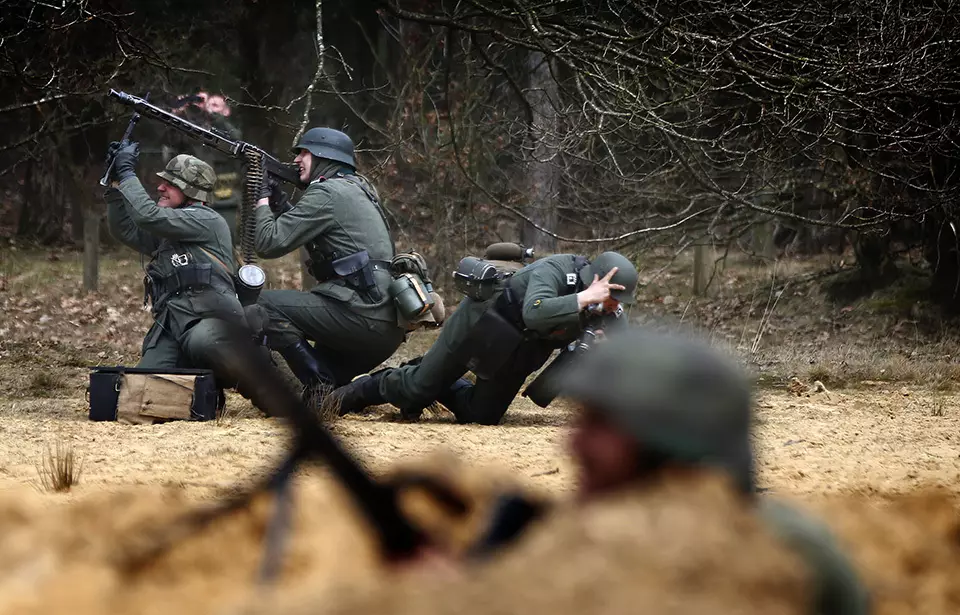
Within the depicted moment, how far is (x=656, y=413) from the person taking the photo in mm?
1838

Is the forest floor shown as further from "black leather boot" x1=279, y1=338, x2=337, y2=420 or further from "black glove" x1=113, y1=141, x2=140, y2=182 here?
"black glove" x1=113, y1=141, x2=140, y2=182

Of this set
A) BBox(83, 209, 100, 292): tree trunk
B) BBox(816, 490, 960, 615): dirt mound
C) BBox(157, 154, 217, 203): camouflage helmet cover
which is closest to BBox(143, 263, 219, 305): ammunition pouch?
BBox(157, 154, 217, 203): camouflage helmet cover

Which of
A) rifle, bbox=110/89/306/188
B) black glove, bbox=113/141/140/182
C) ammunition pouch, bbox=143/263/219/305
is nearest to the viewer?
ammunition pouch, bbox=143/263/219/305

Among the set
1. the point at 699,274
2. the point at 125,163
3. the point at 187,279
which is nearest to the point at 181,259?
the point at 187,279

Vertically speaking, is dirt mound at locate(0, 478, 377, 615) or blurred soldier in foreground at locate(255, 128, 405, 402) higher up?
dirt mound at locate(0, 478, 377, 615)

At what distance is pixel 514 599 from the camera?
1636 mm

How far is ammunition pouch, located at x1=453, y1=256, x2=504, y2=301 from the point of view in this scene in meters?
→ 7.69

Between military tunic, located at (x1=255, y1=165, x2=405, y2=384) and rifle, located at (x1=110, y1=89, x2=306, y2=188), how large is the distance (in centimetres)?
29

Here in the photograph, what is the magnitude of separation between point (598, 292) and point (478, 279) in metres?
0.81

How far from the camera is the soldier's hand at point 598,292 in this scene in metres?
7.23

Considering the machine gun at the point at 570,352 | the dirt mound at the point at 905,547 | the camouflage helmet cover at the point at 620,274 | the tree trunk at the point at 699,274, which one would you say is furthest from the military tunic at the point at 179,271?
the tree trunk at the point at 699,274

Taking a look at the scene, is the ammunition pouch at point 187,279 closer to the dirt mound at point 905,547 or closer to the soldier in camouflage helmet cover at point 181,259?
the soldier in camouflage helmet cover at point 181,259

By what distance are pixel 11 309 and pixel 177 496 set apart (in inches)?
375

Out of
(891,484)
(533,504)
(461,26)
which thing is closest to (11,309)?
(461,26)
